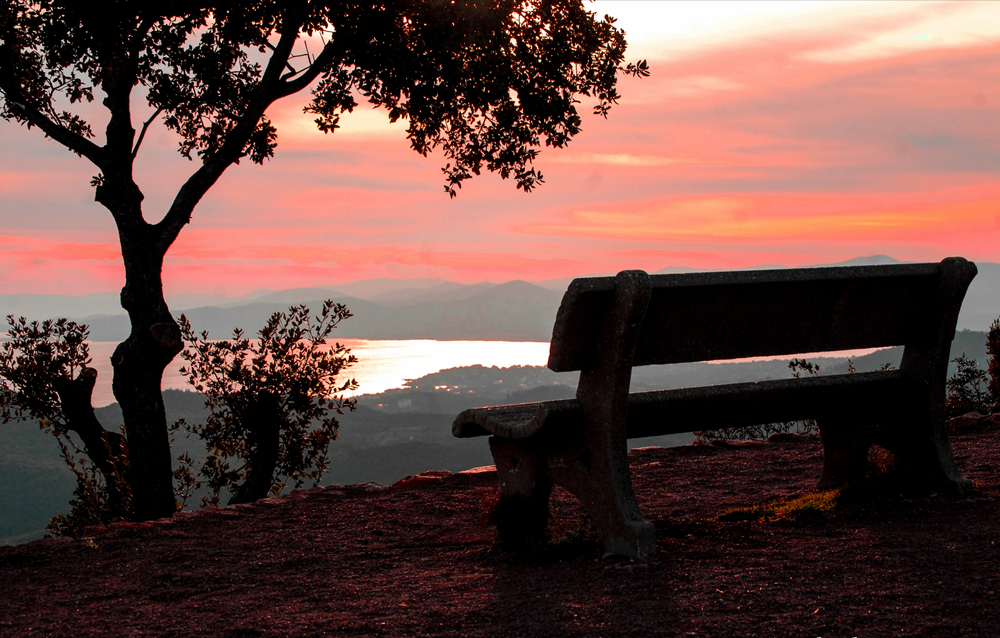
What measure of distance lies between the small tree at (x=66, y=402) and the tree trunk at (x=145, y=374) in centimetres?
93

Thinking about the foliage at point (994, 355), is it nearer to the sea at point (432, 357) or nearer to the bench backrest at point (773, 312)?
the bench backrest at point (773, 312)

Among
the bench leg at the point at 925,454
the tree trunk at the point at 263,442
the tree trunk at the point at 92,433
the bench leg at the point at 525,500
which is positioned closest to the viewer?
the bench leg at the point at 525,500

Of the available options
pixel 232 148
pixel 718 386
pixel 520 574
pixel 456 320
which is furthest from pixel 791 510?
pixel 456 320

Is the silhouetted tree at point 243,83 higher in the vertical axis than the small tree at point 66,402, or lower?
higher

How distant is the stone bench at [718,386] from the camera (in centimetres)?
341

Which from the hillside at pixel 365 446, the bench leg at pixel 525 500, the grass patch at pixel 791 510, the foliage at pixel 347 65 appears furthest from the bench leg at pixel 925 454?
the hillside at pixel 365 446

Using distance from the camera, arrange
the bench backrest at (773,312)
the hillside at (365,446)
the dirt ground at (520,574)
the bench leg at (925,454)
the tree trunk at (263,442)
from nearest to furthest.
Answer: the dirt ground at (520,574) → the bench backrest at (773,312) → the bench leg at (925,454) → the tree trunk at (263,442) → the hillside at (365,446)

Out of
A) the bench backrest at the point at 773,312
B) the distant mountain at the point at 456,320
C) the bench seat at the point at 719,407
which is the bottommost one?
the bench seat at the point at 719,407

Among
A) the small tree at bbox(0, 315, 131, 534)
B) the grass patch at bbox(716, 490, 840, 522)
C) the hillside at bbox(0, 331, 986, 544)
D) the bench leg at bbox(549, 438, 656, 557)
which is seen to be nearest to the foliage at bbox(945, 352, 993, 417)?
the grass patch at bbox(716, 490, 840, 522)

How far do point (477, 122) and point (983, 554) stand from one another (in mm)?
6620

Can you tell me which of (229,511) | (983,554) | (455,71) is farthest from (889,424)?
(455,71)

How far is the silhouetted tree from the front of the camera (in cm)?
691

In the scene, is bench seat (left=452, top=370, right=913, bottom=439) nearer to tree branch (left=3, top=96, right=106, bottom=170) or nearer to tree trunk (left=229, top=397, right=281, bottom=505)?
tree trunk (left=229, top=397, right=281, bottom=505)

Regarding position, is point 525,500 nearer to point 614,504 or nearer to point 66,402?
point 614,504
